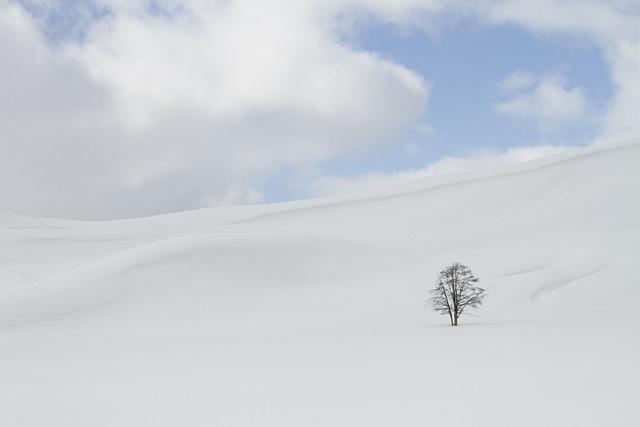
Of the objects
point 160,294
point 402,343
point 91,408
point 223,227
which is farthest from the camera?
point 223,227

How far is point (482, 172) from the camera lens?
72.6 metres

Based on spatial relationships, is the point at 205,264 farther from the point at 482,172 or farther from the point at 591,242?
the point at 482,172

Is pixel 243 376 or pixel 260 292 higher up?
pixel 260 292

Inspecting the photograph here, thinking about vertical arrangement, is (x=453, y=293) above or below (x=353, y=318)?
above

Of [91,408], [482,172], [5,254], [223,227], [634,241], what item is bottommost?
[91,408]

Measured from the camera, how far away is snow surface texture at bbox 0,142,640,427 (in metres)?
10.0

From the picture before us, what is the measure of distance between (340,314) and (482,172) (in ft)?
165

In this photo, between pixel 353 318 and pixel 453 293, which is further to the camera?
pixel 353 318

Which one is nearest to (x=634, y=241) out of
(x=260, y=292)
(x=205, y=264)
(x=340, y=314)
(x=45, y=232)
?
(x=340, y=314)

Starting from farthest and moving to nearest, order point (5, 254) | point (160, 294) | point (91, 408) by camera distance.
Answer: point (5, 254) → point (160, 294) → point (91, 408)

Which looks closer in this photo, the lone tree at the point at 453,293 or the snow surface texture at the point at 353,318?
the snow surface texture at the point at 353,318

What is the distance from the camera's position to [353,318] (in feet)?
85.0

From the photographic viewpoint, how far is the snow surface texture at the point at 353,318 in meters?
10.0

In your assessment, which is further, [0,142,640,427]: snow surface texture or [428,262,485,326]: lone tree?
[428,262,485,326]: lone tree
